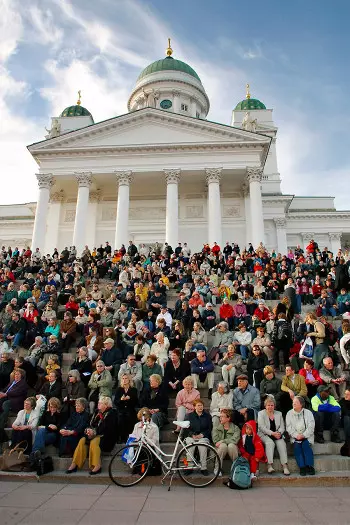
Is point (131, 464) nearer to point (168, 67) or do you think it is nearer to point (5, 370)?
point (5, 370)

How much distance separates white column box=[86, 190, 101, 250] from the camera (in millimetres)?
32188

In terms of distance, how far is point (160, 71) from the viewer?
49188 mm

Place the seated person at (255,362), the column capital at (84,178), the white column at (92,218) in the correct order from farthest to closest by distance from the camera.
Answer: the white column at (92,218)
the column capital at (84,178)
the seated person at (255,362)

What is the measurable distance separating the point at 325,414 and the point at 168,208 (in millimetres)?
22048

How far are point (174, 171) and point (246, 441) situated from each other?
80.1 feet

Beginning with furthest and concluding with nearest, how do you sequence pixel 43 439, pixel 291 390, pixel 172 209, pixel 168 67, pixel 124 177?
pixel 168 67, pixel 124 177, pixel 172 209, pixel 291 390, pixel 43 439

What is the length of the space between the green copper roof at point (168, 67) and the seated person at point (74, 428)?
4855cm

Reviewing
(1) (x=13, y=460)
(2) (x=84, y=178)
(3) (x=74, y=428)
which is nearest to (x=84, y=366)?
(3) (x=74, y=428)

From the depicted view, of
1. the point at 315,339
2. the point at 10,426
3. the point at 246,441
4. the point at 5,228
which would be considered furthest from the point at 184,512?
the point at 5,228

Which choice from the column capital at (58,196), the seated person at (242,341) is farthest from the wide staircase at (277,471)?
the column capital at (58,196)

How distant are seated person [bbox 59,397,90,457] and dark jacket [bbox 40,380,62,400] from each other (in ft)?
2.83

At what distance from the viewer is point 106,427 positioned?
7113mm

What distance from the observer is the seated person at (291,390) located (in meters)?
7.82

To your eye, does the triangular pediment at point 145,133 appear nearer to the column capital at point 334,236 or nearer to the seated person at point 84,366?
the column capital at point 334,236
